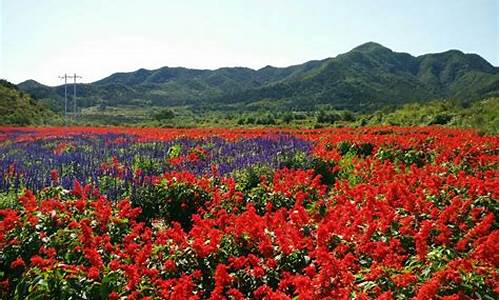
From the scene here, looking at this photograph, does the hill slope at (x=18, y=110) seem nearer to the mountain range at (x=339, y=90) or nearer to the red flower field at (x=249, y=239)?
the red flower field at (x=249, y=239)

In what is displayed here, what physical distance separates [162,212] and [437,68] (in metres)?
207

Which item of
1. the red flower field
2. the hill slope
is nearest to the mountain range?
the hill slope

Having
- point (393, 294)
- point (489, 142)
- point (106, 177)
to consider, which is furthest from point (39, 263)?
point (489, 142)

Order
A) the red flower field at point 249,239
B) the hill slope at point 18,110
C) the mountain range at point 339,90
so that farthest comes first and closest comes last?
the mountain range at point 339,90 → the hill slope at point 18,110 → the red flower field at point 249,239

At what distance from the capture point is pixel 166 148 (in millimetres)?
14430

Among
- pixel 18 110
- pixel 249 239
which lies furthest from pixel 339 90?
pixel 249 239

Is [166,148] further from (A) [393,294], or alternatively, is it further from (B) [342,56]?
(B) [342,56]

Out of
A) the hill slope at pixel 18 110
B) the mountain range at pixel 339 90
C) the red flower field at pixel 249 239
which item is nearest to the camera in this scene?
the red flower field at pixel 249 239

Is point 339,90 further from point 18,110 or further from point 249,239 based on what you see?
point 249,239

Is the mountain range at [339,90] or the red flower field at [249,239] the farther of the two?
the mountain range at [339,90]

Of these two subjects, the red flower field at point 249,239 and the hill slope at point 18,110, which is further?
the hill slope at point 18,110

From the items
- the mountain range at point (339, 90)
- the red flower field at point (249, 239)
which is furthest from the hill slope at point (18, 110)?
the mountain range at point (339, 90)

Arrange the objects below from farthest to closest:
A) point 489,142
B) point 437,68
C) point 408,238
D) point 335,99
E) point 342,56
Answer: point 437,68
point 342,56
point 335,99
point 489,142
point 408,238

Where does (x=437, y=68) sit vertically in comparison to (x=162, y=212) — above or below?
above
